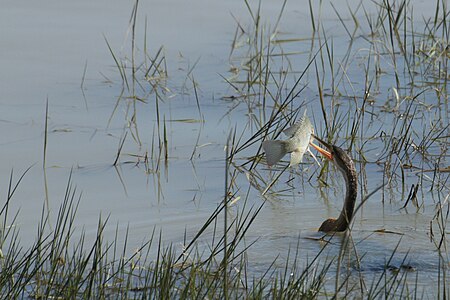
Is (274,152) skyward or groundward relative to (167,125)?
skyward

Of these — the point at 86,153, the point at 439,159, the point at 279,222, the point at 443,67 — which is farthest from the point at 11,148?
the point at 443,67

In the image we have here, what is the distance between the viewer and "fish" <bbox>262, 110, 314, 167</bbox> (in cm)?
418

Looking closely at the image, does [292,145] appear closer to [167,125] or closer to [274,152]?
[274,152]

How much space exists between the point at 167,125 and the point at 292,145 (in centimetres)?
244

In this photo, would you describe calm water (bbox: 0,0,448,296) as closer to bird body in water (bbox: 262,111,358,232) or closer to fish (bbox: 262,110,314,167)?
bird body in water (bbox: 262,111,358,232)

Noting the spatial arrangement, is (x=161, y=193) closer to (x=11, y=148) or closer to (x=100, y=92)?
(x=11, y=148)

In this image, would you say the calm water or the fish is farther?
the calm water

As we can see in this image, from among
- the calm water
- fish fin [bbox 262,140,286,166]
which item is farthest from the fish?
the calm water

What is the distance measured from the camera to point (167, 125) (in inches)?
258

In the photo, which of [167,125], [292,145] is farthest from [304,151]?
[167,125]

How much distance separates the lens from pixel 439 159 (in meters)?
5.61

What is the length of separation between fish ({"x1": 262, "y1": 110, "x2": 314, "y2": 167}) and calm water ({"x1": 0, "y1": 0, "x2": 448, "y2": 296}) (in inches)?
16.1

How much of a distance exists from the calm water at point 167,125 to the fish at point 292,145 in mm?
408

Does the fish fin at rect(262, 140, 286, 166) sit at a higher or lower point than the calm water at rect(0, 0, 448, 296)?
higher
